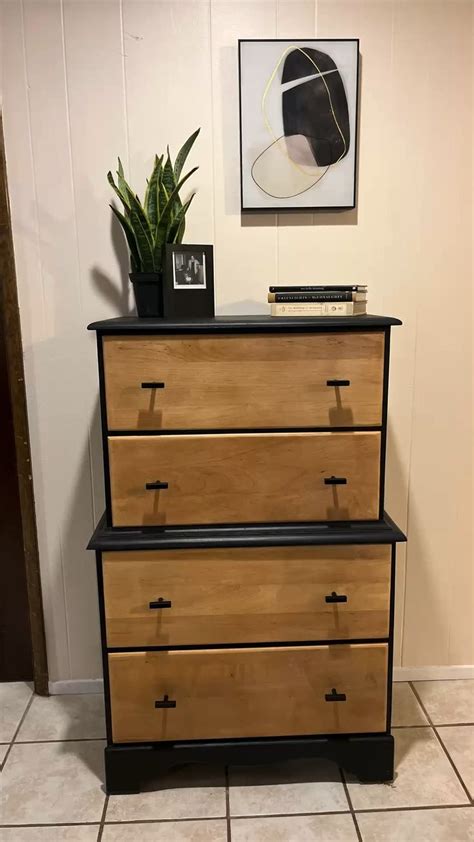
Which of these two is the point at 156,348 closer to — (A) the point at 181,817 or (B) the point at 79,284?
(B) the point at 79,284

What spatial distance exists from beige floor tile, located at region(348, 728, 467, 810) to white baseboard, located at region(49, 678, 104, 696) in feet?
3.00

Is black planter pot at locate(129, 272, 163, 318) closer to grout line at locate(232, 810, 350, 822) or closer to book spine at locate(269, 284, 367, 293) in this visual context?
book spine at locate(269, 284, 367, 293)

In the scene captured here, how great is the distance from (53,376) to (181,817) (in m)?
1.30

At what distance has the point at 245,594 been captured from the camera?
166cm

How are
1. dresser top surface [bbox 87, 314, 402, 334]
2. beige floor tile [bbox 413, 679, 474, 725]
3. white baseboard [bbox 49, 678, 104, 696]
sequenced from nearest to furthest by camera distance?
dresser top surface [bbox 87, 314, 402, 334], beige floor tile [bbox 413, 679, 474, 725], white baseboard [bbox 49, 678, 104, 696]

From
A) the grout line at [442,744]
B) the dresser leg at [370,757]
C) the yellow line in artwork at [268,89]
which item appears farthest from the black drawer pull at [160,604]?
the yellow line in artwork at [268,89]

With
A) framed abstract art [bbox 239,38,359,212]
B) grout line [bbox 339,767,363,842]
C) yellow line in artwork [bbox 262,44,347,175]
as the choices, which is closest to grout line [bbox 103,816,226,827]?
grout line [bbox 339,767,363,842]

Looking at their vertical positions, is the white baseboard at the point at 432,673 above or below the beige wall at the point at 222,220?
below

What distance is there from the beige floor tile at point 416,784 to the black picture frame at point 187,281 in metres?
1.37

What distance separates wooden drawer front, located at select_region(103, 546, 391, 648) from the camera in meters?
1.63

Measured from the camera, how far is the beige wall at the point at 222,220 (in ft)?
6.07

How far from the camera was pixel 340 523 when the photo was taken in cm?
166

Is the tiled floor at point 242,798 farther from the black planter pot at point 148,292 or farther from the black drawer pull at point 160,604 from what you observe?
the black planter pot at point 148,292

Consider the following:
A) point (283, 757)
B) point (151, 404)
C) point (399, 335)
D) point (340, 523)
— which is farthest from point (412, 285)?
point (283, 757)
